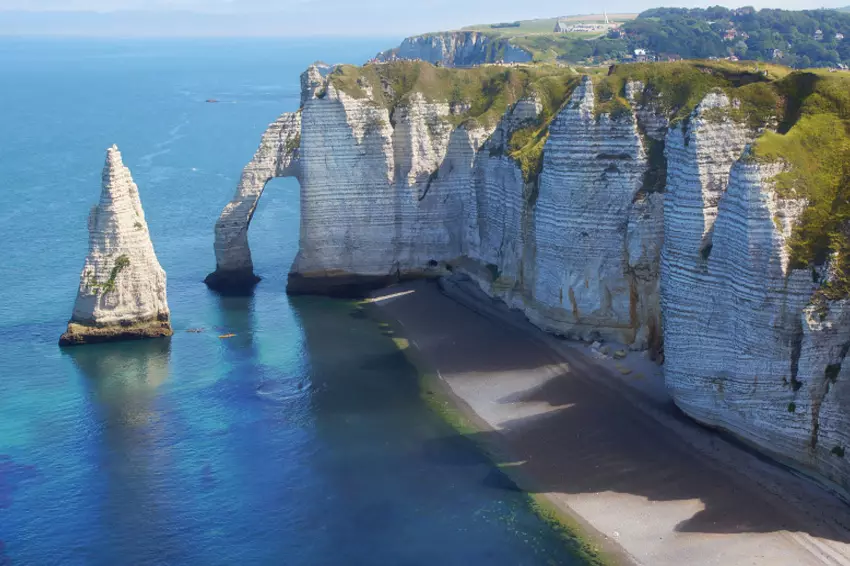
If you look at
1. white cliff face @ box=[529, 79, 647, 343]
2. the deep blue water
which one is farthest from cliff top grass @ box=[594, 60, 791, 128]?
the deep blue water

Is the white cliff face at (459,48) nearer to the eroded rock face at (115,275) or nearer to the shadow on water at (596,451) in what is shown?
the eroded rock face at (115,275)

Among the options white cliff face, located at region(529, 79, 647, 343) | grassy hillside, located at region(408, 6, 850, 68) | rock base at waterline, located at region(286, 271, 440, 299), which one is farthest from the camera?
grassy hillside, located at region(408, 6, 850, 68)

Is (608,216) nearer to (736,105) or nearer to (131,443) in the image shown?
(736,105)

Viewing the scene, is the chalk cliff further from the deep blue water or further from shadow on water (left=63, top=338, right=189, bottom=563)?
shadow on water (left=63, top=338, right=189, bottom=563)

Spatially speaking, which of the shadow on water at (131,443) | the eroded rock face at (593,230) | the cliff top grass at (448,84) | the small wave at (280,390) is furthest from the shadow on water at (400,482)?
the cliff top grass at (448,84)

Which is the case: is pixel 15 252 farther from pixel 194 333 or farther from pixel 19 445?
pixel 19 445

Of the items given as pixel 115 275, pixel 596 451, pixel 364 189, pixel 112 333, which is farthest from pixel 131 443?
pixel 364 189

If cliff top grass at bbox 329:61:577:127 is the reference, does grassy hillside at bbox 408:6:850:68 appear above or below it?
above
